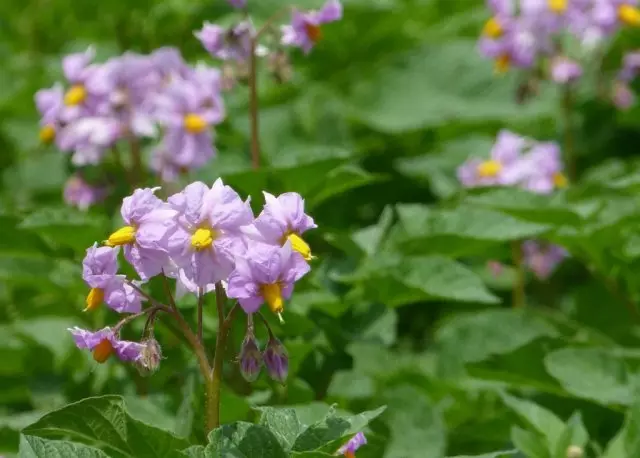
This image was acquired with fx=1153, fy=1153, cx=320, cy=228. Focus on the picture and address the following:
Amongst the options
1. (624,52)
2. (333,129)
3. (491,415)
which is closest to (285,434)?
(491,415)

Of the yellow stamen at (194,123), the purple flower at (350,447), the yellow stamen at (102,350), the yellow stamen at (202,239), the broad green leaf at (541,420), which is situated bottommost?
the broad green leaf at (541,420)

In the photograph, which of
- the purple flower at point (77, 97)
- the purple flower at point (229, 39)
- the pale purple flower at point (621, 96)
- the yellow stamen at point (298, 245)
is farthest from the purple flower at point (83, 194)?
the pale purple flower at point (621, 96)

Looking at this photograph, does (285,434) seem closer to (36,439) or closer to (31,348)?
(36,439)

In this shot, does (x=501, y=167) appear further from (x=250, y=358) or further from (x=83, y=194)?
(x=250, y=358)

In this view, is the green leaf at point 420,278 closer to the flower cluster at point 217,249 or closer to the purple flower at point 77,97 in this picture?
the flower cluster at point 217,249

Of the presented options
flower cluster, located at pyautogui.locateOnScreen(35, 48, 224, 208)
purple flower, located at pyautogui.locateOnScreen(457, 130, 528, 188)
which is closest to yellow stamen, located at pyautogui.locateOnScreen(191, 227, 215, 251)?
flower cluster, located at pyautogui.locateOnScreen(35, 48, 224, 208)

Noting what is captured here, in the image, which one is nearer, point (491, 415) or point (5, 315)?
point (491, 415)
